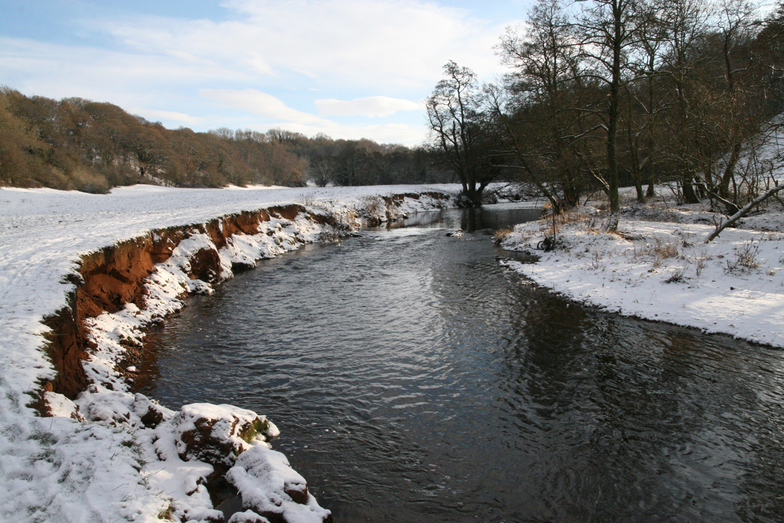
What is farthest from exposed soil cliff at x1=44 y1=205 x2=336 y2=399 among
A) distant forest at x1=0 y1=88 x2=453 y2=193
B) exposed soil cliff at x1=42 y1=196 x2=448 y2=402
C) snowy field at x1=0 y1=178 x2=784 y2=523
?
distant forest at x1=0 y1=88 x2=453 y2=193

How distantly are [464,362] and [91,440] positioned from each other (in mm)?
5558

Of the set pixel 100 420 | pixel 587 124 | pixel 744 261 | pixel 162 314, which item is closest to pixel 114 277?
pixel 162 314

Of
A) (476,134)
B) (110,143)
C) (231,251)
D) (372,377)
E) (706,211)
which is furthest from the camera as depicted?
(110,143)

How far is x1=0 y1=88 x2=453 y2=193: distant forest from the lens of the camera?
106 ft

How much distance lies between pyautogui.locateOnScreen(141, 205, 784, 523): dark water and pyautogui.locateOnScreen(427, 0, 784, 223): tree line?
882cm

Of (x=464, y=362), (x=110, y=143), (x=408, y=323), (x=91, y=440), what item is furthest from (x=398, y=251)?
(x=110, y=143)

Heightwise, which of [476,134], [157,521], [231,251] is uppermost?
[476,134]

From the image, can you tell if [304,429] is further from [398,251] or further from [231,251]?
[398,251]

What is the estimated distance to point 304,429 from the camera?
18.4ft

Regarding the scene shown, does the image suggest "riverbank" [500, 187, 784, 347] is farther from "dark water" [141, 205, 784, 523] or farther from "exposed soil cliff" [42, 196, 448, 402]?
"exposed soil cliff" [42, 196, 448, 402]

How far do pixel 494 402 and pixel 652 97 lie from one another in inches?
881

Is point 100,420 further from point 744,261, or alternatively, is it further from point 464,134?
point 464,134

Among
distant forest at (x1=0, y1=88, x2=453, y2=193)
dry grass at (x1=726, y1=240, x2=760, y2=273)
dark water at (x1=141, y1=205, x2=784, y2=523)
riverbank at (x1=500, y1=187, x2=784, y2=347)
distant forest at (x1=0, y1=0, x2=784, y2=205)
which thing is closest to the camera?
dark water at (x1=141, y1=205, x2=784, y2=523)

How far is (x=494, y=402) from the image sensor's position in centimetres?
620
